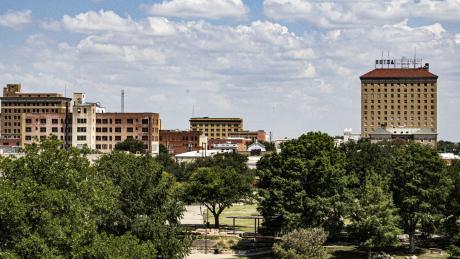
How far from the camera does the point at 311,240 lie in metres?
66.7

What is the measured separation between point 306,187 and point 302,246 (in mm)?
13385

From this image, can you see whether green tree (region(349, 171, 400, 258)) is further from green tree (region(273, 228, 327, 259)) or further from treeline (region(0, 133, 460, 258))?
green tree (region(273, 228, 327, 259))

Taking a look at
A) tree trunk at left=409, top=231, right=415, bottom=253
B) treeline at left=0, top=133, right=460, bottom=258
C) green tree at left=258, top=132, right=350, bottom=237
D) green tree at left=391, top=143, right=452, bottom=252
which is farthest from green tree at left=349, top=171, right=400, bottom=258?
green tree at left=258, top=132, right=350, bottom=237

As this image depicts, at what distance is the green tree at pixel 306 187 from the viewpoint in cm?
7569

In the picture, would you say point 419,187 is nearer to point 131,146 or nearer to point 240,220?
point 240,220

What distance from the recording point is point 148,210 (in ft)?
180

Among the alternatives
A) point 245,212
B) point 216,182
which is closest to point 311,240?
point 216,182

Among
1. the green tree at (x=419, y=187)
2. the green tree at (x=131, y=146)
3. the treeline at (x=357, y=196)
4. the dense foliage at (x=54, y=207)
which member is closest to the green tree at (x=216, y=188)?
the treeline at (x=357, y=196)

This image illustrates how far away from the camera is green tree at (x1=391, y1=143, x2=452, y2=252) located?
7569 cm

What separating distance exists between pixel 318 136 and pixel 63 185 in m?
46.5

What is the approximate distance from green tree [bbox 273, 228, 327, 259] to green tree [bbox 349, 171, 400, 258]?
5.75m

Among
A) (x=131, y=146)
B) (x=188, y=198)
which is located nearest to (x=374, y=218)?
(x=188, y=198)

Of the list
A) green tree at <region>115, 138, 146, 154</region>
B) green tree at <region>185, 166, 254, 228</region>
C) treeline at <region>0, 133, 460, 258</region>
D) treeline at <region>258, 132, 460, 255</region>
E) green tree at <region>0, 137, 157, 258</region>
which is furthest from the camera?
green tree at <region>115, 138, 146, 154</region>

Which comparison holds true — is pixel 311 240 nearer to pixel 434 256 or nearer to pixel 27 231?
pixel 434 256
